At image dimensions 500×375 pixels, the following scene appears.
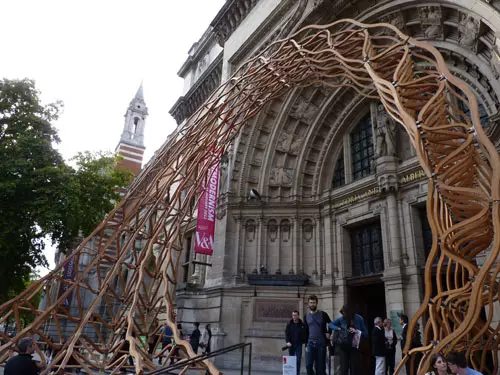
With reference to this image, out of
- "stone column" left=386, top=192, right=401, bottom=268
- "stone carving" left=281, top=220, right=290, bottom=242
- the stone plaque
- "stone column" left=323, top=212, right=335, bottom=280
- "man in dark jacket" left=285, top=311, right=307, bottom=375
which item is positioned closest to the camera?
"man in dark jacket" left=285, top=311, right=307, bottom=375

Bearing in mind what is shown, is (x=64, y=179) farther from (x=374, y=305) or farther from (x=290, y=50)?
(x=374, y=305)

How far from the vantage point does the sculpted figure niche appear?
14.5 meters

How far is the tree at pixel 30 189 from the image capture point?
15.6 meters

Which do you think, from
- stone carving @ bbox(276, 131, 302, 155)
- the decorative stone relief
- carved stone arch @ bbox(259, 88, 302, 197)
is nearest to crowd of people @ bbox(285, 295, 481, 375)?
carved stone arch @ bbox(259, 88, 302, 197)

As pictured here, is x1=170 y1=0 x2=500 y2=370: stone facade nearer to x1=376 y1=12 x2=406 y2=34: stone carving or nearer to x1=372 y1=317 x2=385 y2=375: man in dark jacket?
x1=376 y1=12 x2=406 y2=34: stone carving

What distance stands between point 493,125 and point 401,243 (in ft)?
16.0

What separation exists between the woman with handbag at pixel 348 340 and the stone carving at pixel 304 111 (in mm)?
11936

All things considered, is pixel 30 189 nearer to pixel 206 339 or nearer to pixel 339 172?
pixel 206 339

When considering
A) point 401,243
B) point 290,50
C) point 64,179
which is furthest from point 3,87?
point 401,243

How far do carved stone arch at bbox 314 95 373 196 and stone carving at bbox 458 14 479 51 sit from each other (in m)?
5.20

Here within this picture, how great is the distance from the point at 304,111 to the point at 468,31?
7796 mm

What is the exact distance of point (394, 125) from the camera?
15.0 m

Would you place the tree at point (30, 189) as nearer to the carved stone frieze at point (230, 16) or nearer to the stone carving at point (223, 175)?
the stone carving at point (223, 175)

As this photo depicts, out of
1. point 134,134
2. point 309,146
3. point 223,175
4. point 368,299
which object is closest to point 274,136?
point 309,146
